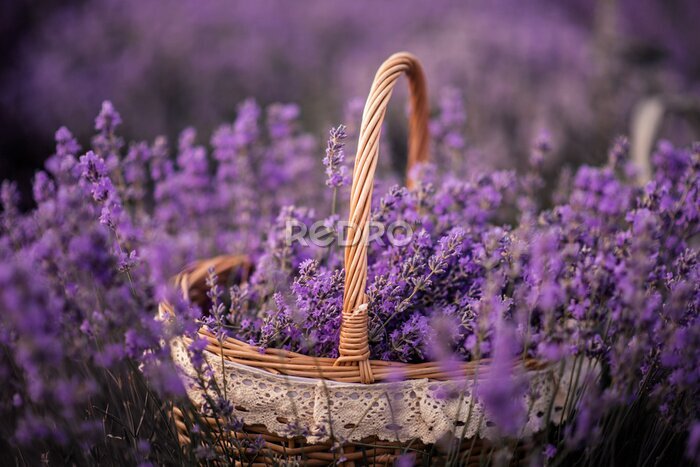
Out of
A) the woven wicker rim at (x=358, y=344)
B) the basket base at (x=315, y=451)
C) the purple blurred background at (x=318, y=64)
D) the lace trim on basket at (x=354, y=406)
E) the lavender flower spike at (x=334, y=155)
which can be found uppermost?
the purple blurred background at (x=318, y=64)

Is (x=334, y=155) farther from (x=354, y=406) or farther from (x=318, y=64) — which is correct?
(x=318, y=64)

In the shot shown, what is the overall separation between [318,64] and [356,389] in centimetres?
437

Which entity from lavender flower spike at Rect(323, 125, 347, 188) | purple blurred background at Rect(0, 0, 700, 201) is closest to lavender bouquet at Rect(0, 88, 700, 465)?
lavender flower spike at Rect(323, 125, 347, 188)

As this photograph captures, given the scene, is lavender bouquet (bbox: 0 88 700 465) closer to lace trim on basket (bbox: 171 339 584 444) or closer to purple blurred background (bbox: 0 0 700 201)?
lace trim on basket (bbox: 171 339 584 444)

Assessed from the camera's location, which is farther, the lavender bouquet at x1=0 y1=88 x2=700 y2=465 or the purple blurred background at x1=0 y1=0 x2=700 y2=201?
the purple blurred background at x1=0 y1=0 x2=700 y2=201

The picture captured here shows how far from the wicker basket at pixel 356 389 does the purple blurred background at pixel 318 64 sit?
216 centimetres

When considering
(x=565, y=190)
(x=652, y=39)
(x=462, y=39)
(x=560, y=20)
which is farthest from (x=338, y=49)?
(x=565, y=190)

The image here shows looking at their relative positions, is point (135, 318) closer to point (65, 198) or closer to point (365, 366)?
point (65, 198)

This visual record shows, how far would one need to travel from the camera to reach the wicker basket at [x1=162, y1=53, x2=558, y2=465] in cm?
108

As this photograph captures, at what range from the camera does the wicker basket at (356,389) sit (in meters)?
1.08

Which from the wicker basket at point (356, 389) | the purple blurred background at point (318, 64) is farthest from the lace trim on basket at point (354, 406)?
the purple blurred background at point (318, 64)

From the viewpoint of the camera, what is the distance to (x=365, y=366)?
3.56ft

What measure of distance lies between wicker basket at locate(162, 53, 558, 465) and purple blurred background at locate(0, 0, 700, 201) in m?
2.16

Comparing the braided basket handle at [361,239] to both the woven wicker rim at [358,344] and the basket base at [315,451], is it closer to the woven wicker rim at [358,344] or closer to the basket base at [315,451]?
the woven wicker rim at [358,344]
